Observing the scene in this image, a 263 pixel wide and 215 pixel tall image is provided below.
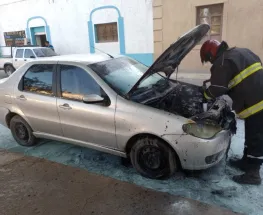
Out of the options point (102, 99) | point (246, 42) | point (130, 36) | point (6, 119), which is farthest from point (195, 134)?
point (130, 36)

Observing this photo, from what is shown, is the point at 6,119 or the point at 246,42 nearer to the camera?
the point at 6,119

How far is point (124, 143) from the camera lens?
124 inches

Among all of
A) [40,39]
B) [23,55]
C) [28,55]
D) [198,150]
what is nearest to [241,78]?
[198,150]

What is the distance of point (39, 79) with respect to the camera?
149 inches

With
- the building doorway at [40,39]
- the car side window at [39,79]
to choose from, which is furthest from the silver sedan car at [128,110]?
the building doorway at [40,39]

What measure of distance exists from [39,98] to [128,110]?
4.98ft

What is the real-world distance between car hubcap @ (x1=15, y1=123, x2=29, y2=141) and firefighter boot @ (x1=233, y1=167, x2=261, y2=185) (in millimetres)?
3315

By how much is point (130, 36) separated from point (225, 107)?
9.55 metres

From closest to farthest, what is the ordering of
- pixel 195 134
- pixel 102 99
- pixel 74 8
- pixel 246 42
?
pixel 195 134
pixel 102 99
pixel 246 42
pixel 74 8

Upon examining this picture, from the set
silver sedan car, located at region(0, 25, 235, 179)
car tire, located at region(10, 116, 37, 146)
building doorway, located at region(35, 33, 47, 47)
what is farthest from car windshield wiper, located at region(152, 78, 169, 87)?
building doorway, located at region(35, 33, 47, 47)

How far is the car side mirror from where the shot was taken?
3.06m

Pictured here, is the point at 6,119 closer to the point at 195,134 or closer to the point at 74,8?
the point at 195,134

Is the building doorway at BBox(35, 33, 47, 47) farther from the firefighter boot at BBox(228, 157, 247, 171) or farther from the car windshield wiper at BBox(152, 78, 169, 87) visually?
the firefighter boot at BBox(228, 157, 247, 171)

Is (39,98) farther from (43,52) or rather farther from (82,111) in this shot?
(43,52)
